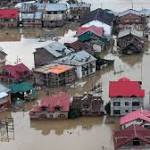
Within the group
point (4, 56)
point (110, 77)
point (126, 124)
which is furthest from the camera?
point (4, 56)

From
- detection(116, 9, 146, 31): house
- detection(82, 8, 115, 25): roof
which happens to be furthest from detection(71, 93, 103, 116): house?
detection(116, 9, 146, 31): house

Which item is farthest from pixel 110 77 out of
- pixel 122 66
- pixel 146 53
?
pixel 146 53

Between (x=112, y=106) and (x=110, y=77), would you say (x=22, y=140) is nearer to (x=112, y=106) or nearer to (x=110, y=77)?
(x=112, y=106)

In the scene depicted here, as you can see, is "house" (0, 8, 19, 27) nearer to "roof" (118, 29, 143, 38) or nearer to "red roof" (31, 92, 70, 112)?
"roof" (118, 29, 143, 38)

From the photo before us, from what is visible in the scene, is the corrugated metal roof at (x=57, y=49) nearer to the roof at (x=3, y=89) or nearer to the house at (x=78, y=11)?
the roof at (x=3, y=89)

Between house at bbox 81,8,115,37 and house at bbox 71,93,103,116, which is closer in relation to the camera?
house at bbox 71,93,103,116
